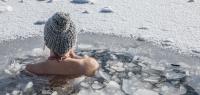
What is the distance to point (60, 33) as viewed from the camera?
2.94 metres

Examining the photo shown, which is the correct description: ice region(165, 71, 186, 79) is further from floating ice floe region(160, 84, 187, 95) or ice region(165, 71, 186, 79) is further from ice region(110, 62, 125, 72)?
ice region(110, 62, 125, 72)

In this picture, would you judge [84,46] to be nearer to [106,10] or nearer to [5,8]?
[106,10]

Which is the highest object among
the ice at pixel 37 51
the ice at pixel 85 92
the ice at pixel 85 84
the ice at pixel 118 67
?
the ice at pixel 37 51

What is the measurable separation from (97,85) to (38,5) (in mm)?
1873

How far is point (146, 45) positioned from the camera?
3.72m

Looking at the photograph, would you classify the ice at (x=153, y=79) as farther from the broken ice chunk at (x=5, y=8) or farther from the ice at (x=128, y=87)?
the broken ice chunk at (x=5, y=8)

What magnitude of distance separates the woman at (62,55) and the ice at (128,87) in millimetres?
253

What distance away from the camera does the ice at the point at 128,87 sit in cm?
290

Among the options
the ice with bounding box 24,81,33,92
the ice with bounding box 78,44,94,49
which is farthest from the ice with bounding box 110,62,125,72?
the ice with bounding box 24,81,33,92

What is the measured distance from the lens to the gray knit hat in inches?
114

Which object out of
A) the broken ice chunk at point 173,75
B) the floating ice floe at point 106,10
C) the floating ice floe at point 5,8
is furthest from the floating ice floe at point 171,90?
the floating ice floe at point 5,8

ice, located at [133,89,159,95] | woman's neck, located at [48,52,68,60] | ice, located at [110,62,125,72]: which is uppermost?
woman's neck, located at [48,52,68,60]

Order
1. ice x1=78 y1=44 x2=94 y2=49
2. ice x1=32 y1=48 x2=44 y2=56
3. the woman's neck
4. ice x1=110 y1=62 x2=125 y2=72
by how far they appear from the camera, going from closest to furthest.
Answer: the woman's neck
ice x1=110 y1=62 x2=125 y2=72
ice x1=32 y1=48 x2=44 y2=56
ice x1=78 y1=44 x2=94 y2=49

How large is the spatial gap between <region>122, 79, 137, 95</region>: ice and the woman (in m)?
0.25
